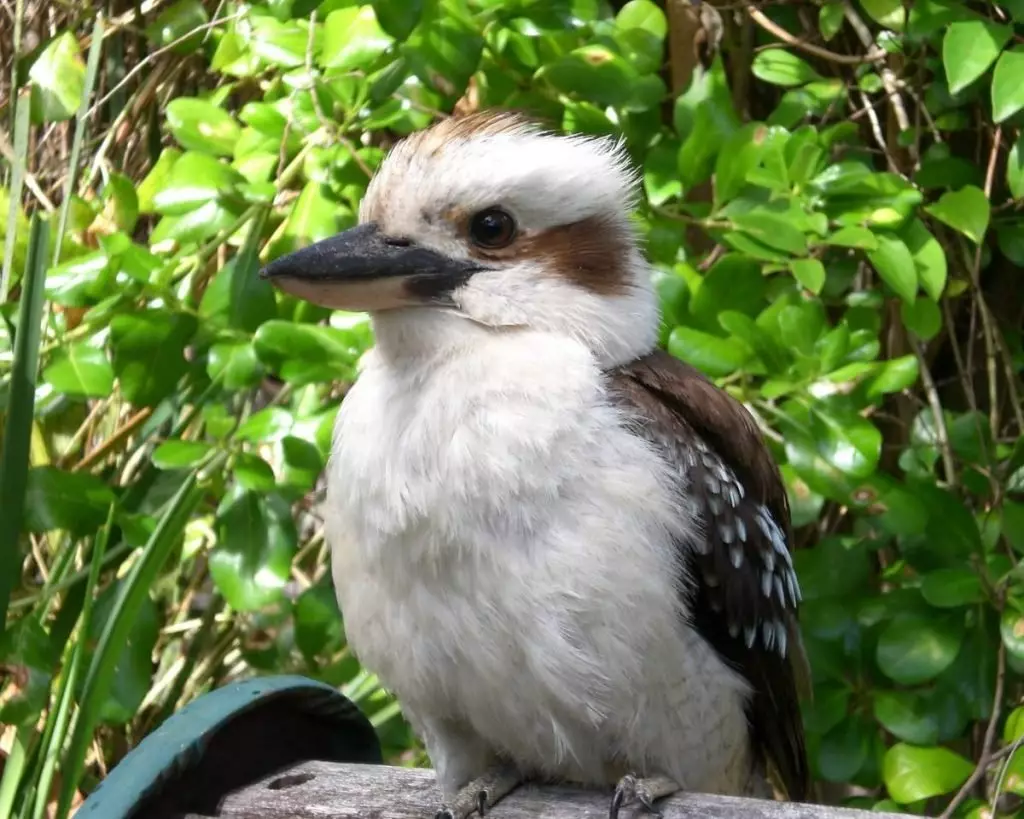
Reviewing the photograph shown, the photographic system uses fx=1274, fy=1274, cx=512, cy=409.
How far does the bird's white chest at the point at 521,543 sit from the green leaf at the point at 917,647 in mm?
463

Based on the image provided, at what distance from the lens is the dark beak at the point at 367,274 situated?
45.2 inches

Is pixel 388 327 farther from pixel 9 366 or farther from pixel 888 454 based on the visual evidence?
pixel 888 454

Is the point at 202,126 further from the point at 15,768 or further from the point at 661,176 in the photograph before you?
the point at 15,768

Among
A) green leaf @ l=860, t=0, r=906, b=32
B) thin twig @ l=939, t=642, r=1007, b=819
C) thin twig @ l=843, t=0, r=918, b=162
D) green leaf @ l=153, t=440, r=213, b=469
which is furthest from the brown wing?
thin twig @ l=843, t=0, r=918, b=162

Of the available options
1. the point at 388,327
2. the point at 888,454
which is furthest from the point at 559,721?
the point at 888,454

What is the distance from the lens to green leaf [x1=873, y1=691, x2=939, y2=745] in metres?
1.63

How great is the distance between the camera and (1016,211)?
1986mm

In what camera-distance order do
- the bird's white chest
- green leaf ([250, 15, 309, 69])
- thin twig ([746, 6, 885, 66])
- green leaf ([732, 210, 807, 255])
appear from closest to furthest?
the bird's white chest < green leaf ([732, 210, 807, 255]) < green leaf ([250, 15, 309, 69]) < thin twig ([746, 6, 885, 66])

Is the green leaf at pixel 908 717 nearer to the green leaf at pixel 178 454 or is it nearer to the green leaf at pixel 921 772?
the green leaf at pixel 921 772

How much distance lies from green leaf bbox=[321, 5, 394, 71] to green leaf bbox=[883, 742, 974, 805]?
1091 millimetres

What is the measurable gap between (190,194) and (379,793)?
751 millimetres

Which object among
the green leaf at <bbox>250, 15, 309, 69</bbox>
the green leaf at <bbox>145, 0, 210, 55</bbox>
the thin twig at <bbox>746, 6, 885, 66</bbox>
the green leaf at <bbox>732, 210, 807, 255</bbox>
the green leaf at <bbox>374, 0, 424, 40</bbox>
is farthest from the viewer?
the thin twig at <bbox>746, 6, 885, 66</bbox>

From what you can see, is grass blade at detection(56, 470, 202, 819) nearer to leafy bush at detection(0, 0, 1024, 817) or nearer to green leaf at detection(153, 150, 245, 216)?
leafy bush at detection(0, 0, 1024, 817)

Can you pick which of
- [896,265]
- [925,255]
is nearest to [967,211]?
[925,255]
